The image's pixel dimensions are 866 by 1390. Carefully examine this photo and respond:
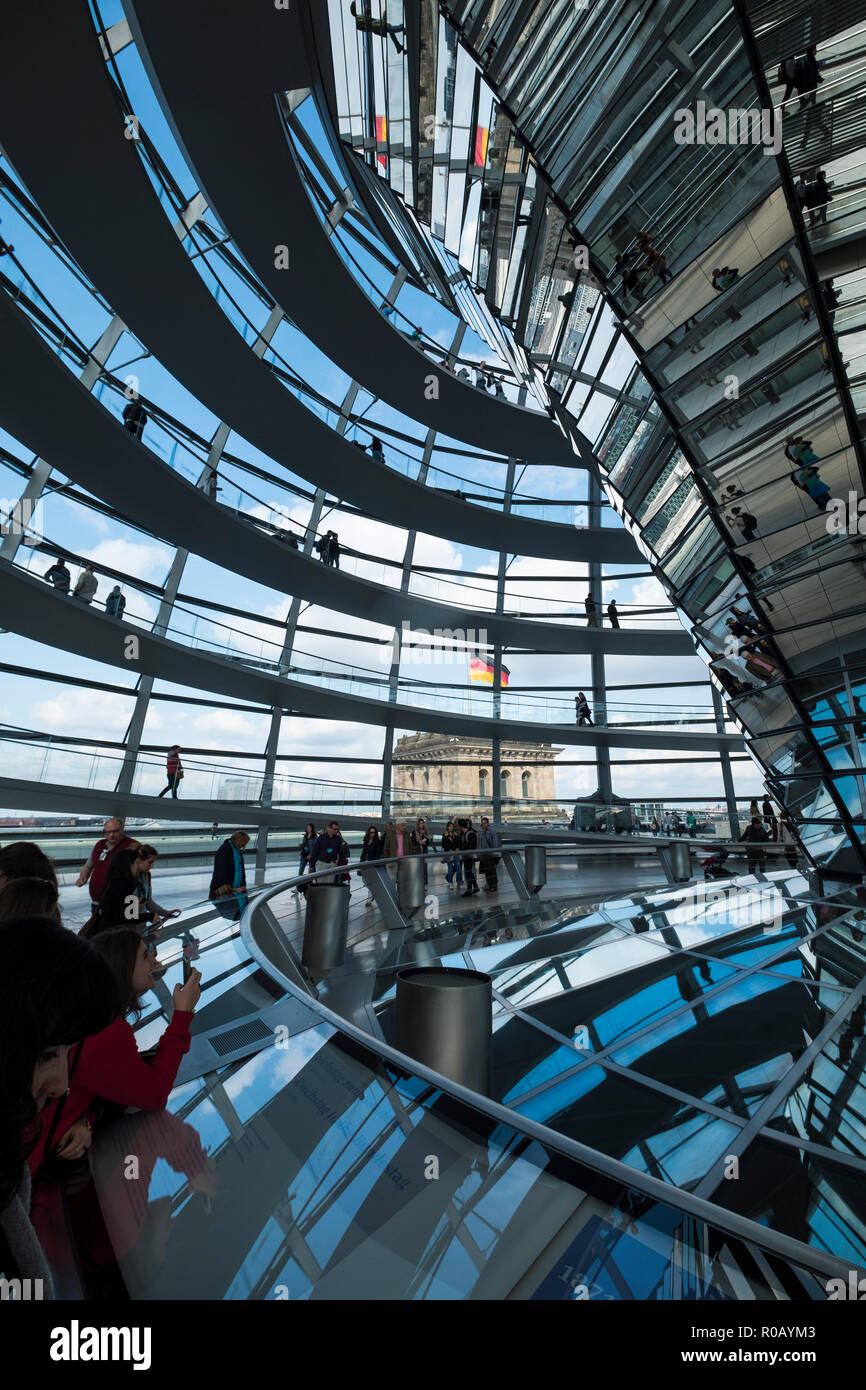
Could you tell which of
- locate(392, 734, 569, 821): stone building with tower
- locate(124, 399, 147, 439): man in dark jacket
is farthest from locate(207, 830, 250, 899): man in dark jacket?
locate(392, 734, 569, 821): stone building with tower

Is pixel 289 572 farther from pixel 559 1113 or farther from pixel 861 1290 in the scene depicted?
pixel 861 1290

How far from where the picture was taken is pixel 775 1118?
3.67 meters

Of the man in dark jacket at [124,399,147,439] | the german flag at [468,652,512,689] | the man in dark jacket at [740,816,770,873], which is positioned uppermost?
the man in dark jacket at [124,399,147,439]

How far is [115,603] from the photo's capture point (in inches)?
625

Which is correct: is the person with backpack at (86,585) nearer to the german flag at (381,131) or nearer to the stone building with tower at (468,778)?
the german flag at (381,131)

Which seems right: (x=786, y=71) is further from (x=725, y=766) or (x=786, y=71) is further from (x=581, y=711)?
(x=725, y=766)

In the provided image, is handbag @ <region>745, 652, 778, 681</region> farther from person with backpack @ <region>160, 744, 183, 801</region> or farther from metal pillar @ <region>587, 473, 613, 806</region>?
metal pillar @ <region>587, 473, 613, 806</region>

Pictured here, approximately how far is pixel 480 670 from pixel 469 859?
1346 centimetres

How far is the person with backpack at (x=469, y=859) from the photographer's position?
1237cm

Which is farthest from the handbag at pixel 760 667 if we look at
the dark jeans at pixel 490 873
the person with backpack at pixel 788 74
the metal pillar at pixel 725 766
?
the metal pillar at pixel 725 766

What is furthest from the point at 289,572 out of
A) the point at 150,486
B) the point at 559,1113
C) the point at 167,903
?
the point at 559,1113

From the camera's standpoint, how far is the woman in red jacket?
6.09ft

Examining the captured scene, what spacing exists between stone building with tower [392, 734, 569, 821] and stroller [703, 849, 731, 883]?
6017 millimetres

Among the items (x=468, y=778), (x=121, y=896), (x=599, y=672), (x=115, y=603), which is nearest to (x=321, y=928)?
(x=121, y=896)
